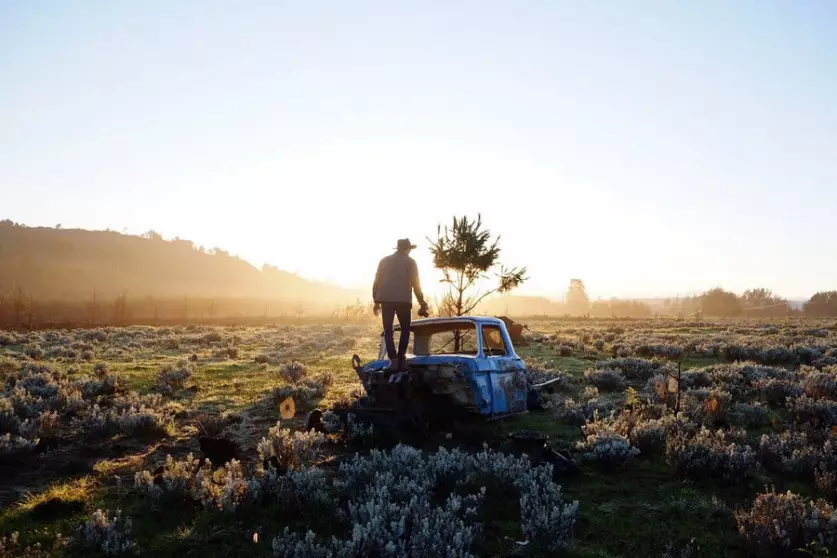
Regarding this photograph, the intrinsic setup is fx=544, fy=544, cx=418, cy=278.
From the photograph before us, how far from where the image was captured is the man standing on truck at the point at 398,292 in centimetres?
862

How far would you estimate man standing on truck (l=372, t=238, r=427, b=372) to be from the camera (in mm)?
8625

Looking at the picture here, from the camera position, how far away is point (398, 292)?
28.4 feet

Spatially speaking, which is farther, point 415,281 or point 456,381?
point 415,281

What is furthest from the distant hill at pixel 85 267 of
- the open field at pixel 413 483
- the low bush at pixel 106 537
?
the low bush at pixel 106 537

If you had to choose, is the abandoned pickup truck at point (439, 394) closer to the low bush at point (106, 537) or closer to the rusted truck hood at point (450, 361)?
the rusted truck hood at point (450, 361)

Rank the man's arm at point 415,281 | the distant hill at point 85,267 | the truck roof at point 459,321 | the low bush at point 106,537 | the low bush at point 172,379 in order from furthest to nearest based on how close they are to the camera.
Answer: the distant hill at point 85,267, the low bush at point 172,379, the truck roof at point 459,321, the man's arm at point 415,281, the low bush at point 106,537

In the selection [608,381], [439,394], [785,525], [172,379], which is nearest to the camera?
[785,525]

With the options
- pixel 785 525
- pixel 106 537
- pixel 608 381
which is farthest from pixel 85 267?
pixel 785 525

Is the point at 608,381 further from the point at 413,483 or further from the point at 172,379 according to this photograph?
the point at 172,379

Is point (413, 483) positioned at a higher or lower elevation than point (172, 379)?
higher

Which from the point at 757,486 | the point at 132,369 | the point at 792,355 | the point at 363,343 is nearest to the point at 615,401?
the point at 757,486

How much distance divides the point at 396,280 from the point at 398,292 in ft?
0.65

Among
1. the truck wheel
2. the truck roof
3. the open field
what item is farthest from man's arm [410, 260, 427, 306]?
the truck wheel

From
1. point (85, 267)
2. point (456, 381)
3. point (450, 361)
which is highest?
point (85, 267)
